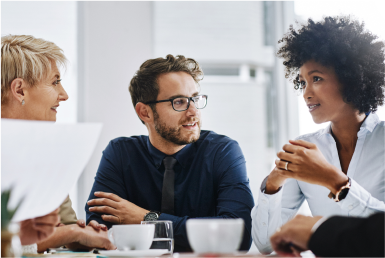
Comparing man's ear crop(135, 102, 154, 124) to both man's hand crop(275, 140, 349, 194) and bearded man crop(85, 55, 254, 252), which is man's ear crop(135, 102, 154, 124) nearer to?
bearded man crop(85, 55, 254, 252)

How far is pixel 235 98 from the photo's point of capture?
3.38 meters

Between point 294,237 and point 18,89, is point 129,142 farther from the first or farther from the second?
point 294,237

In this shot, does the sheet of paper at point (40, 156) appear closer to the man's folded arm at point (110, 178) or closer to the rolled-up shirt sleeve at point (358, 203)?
the rolled-up shirt sleeve at point (358, 203)

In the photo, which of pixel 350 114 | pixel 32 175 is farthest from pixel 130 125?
pixel 32 175

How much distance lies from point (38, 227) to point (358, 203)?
1.13 meters

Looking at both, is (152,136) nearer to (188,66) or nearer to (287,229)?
(188,66)

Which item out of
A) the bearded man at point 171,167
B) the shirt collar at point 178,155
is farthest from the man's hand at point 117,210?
the shirt collar at point 178,155

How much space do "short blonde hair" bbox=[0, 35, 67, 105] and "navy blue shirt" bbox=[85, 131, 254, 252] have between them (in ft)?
1.97

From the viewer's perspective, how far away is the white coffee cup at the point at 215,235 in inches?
27.9

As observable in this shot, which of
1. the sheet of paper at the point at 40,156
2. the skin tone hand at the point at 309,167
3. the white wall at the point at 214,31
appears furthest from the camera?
the white wall at the point at 214,31

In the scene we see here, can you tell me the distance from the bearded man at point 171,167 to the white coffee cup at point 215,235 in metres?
0.94

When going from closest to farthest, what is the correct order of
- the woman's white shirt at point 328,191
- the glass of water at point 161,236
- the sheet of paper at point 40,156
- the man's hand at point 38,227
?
the sheet of paper at point 40,156
the man's hand at point 38,227
the glass of water at point 161,236
the woman's white shirt at point 328,191

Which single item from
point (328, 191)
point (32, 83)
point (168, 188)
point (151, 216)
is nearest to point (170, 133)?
point (168, 188)

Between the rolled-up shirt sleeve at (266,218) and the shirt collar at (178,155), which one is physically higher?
the shirt collar at (178,155)
